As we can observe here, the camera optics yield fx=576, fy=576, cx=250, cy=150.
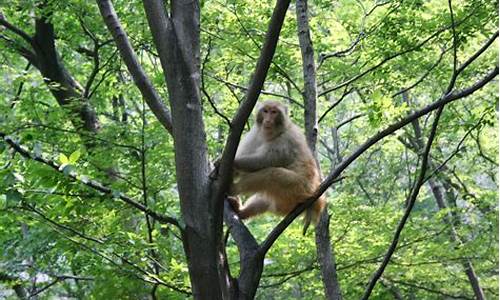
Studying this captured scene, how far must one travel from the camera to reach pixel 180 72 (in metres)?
3.02

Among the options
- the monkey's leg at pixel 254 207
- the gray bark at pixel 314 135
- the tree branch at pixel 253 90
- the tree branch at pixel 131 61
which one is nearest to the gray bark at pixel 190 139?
the tree branch at pixel 253 90

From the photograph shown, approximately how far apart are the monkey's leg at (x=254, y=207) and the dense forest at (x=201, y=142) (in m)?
0.65

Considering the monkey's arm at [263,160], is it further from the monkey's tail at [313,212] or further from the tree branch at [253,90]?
the tree branch at [253,90]

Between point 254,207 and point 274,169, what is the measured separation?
0.45m

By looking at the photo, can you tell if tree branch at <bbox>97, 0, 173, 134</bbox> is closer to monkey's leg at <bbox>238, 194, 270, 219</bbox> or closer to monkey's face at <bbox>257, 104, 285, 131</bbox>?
monkey's leg at <bbox>238, 194, 270, 219</bbox>

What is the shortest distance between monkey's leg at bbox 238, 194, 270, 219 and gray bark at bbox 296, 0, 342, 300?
1.40 meters

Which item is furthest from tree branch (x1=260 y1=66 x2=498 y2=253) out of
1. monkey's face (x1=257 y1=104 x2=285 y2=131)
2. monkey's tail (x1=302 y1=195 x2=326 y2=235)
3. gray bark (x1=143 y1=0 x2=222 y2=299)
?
monkey's face (x1=257 y1=104 x2=285 y2=131)

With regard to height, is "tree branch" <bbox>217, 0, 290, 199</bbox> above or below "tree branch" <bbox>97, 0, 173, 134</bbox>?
below

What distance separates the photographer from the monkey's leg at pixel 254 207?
16.1ft

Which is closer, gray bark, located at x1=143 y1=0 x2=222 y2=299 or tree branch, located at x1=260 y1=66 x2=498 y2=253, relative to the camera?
gray bark, located at x1=143 y1=0 x2=222 y2=299

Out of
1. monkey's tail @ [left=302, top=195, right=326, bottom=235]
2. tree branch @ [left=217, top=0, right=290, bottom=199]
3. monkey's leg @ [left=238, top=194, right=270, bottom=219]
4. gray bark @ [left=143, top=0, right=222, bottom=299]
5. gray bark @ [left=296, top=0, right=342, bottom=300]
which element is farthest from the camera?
gray bark @ [left=296, top=0, right=342, bottom=300]

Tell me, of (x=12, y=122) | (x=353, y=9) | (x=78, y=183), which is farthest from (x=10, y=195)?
(x=353, y=9)

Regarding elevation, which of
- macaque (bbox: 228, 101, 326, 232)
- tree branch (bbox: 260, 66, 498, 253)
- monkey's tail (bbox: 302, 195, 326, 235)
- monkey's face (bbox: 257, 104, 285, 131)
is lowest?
tree branch (bbox: 260, 66, 498, 253)

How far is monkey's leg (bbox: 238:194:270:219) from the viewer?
4.92m
